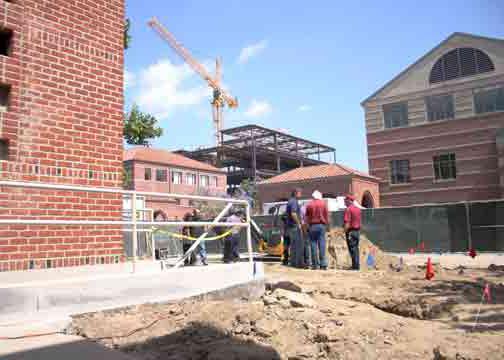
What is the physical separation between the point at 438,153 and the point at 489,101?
514 centimetres

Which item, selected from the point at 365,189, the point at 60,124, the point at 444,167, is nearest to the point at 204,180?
the point at 365,189

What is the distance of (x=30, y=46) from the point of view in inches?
198

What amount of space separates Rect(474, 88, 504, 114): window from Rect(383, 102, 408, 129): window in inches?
203

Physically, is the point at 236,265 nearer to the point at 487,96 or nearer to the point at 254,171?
the point at 487,96

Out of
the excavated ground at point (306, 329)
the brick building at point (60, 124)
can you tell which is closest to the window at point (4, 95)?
the brick building at point (60, 124)

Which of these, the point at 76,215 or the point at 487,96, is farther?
the point at 487,96

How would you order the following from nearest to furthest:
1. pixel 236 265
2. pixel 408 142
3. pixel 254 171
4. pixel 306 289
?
pixel 236 265
pixel 306 289
pixel 408 142
pixel 254 171

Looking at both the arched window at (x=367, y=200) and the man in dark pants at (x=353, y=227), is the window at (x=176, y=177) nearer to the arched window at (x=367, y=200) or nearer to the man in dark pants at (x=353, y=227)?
the arched window at (x=367, y=200)

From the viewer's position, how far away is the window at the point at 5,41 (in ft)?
16.3

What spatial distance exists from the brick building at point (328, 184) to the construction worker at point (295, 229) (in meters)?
24.6

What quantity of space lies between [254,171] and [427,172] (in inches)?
983

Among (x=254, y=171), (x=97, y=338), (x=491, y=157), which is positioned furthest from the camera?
(x=254, y=171)

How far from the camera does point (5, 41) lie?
16.5 feet

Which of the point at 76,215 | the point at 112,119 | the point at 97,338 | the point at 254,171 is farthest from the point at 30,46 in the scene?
the point at 254,171
